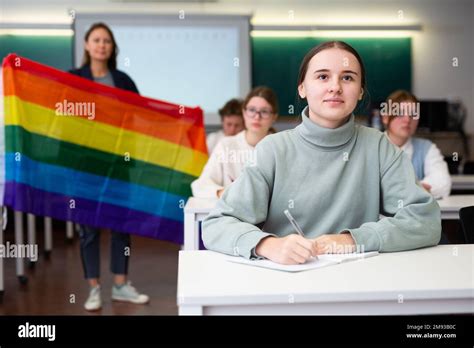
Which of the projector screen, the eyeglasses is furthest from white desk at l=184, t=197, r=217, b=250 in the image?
the projector screen

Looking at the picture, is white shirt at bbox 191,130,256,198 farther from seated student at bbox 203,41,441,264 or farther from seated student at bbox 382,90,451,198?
seated student at bbox 203,41,441,264

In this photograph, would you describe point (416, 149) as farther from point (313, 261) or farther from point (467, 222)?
point (313, 261)

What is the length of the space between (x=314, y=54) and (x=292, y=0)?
5.68m

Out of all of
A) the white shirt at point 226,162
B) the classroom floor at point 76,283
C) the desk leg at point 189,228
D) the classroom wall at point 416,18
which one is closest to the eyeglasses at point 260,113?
the white shirt at point 226,162

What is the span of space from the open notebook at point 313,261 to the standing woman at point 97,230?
2.19 metres

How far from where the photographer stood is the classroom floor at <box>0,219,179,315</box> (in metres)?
3.40

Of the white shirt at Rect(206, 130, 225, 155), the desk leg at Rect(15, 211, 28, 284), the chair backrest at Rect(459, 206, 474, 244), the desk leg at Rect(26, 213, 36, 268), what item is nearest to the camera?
the chair backrest at Rect(459, 206, 474, 244)

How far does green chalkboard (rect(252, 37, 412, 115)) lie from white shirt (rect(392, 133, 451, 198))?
12.2ft

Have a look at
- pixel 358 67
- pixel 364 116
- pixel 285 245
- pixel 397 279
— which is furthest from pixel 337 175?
pixel 364 116

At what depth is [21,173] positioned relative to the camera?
3137 mm

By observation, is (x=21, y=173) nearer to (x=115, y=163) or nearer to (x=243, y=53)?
(x=115, y=163)

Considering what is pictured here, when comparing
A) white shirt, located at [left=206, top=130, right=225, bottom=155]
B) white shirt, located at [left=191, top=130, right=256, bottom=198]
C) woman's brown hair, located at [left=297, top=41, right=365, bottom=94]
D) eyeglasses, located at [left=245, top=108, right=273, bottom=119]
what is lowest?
white shirt, located at [left=191, top=130, right=256, bottom=198]

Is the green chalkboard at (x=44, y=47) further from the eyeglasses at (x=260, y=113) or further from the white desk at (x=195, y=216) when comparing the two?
the white desk at (x=195, y=216)

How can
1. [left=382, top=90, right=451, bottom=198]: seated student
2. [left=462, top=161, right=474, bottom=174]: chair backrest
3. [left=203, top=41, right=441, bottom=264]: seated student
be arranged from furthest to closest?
1. [left=462, top=161, right=474, bottom=174]: chair backrest
2. [left=382, top=90, right=451, bottom=198]: seated student
3. [left=203, top=41, right=441, bottom=264]: seated student
